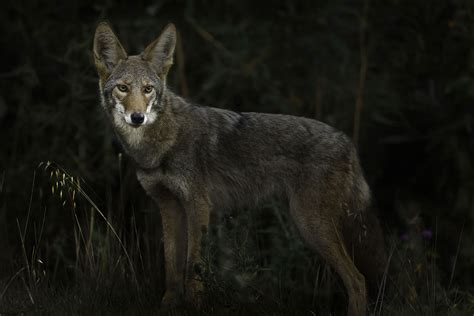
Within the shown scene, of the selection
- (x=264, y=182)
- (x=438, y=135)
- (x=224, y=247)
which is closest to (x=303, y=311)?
(x=224, y=247)

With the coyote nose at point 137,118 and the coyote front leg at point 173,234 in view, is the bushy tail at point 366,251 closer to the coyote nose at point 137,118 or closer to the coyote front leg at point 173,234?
the coyote front leg at point 173,234

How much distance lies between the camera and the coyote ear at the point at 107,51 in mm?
4812

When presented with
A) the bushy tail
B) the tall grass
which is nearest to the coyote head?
the tall grass

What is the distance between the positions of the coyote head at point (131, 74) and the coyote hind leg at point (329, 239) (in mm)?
1082

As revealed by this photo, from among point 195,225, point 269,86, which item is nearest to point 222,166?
point 195,225

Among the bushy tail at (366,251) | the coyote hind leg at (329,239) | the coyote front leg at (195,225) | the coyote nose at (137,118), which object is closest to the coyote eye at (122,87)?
the coyote nose at (137,118)

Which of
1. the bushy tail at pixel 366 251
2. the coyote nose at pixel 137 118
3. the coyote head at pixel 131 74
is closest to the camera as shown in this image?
the coyote nose at pixel 137 118

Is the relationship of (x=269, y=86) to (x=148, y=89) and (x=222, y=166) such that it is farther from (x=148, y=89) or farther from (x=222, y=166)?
(x=148, y=89)

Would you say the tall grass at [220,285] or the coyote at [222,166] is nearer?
the tall grass at [220,285]

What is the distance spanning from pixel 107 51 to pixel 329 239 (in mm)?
1758

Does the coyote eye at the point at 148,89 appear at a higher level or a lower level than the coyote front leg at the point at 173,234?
higher

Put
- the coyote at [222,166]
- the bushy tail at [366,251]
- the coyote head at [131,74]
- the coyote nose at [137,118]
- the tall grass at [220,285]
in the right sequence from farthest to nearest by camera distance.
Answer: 1. the bushy tail at [366,251]
2. the coyote at [222,166]
3. the coyote head at [131,74]
4. the coyote nose at [137,118]
5. the tall grass at [220,285]

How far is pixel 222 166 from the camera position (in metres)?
5.04

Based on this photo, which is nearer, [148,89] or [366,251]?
[148,89]
